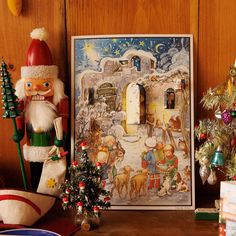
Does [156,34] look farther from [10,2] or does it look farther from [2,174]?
[2,174]

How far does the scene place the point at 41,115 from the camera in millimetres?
999

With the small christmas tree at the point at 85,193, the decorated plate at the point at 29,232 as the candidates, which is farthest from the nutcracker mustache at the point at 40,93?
the decorated plate at the point at 29,232

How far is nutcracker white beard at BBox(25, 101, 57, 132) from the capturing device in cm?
100

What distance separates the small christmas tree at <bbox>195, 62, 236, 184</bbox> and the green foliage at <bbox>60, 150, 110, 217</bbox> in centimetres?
27

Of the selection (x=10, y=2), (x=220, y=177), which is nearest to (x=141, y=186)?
(x=220, y=177)

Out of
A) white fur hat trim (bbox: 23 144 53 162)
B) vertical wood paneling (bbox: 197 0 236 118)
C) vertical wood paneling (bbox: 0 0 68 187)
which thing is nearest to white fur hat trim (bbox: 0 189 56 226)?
white fur hat trim (bbox: 23 144 53 162)

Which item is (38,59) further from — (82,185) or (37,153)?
(82,185)

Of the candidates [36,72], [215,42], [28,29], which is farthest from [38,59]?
[215,42]

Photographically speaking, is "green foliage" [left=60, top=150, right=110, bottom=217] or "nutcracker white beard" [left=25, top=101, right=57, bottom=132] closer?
"green foliage" [left=60, top=150, right=110, bottom=217]

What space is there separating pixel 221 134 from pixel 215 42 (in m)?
0.31

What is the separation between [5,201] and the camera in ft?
2.87

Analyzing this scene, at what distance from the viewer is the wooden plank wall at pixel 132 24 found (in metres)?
1.05

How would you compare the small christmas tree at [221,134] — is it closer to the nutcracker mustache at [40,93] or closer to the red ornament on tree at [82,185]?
the red ornament on tree at [82,185]

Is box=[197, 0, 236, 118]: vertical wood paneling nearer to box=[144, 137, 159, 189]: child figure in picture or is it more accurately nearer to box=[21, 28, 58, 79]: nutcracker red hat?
box=[144, 137, 159, 189]: child figure in picture
